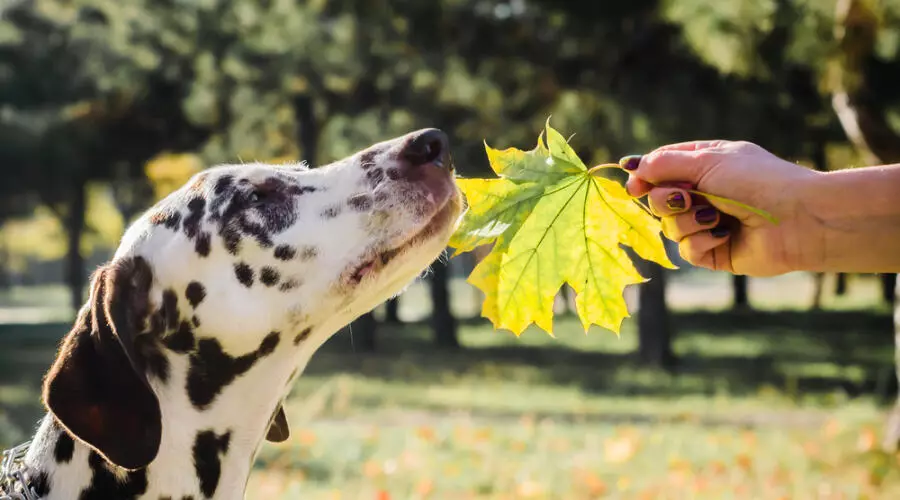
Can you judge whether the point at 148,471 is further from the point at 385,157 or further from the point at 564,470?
the point at 564,470

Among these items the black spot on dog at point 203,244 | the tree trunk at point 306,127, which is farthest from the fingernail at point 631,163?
the tree trunk at point 306,127

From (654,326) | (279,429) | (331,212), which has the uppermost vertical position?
(331,212)

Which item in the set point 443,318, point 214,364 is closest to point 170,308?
point 214,364

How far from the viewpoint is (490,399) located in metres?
13.0

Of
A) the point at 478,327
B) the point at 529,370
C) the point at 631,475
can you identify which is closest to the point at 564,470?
the point at 631,475

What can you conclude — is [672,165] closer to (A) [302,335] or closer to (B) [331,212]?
(B) [331,212]

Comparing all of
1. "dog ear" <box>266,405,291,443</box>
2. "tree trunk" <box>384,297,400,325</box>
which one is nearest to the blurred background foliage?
"tree trunk" <box>384,297,400,325</box>

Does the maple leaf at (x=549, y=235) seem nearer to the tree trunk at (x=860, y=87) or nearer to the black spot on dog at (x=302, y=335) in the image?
the black spot on dog at (x=302, y=335)

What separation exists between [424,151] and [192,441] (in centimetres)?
118

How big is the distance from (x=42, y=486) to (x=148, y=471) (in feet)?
1.13

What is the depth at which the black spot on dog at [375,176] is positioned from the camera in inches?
113

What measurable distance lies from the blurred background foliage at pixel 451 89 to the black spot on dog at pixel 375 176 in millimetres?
4705

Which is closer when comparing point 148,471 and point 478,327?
point 148,471

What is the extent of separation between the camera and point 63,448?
2.90 metres
